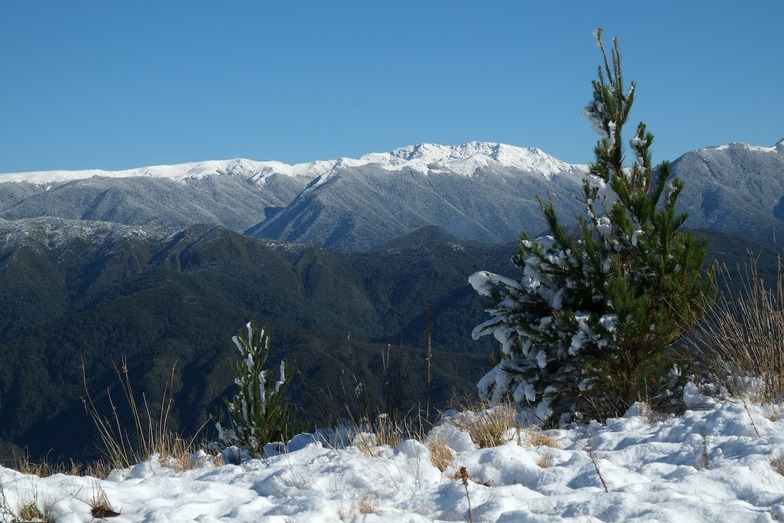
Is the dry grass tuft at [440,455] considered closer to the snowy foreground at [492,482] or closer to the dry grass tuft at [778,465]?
the snowy foreground at [492,482]

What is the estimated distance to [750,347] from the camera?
7.34m

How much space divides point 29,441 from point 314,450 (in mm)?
157975

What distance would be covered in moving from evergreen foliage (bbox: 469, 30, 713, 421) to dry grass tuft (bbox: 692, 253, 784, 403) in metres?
0.36

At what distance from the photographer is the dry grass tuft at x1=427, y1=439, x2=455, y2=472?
5102 mm

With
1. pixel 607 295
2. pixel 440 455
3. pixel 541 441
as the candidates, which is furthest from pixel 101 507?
pixel 607 295

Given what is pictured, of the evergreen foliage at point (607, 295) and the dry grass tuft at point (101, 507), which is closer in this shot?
the dry grass tuft at point (101, 507)

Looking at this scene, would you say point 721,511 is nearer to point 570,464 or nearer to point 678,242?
point 570,464

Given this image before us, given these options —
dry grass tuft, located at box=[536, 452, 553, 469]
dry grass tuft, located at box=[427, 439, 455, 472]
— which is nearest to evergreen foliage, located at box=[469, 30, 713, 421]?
dry grass tuft, located at box=[536, 452, 553, 469]

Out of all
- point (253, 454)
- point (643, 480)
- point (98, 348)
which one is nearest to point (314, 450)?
point (253, 454)

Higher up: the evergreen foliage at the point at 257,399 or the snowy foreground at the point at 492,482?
the snowy foreground at the point at 492,482

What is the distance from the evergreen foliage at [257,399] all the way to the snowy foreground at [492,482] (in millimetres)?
3926

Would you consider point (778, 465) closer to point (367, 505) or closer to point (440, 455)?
point (440, 455)

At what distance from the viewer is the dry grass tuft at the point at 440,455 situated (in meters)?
5.10

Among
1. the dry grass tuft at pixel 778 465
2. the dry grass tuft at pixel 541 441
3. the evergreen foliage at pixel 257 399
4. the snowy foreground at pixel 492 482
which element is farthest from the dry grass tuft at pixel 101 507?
the evergreen foliage at pixel 257 399
